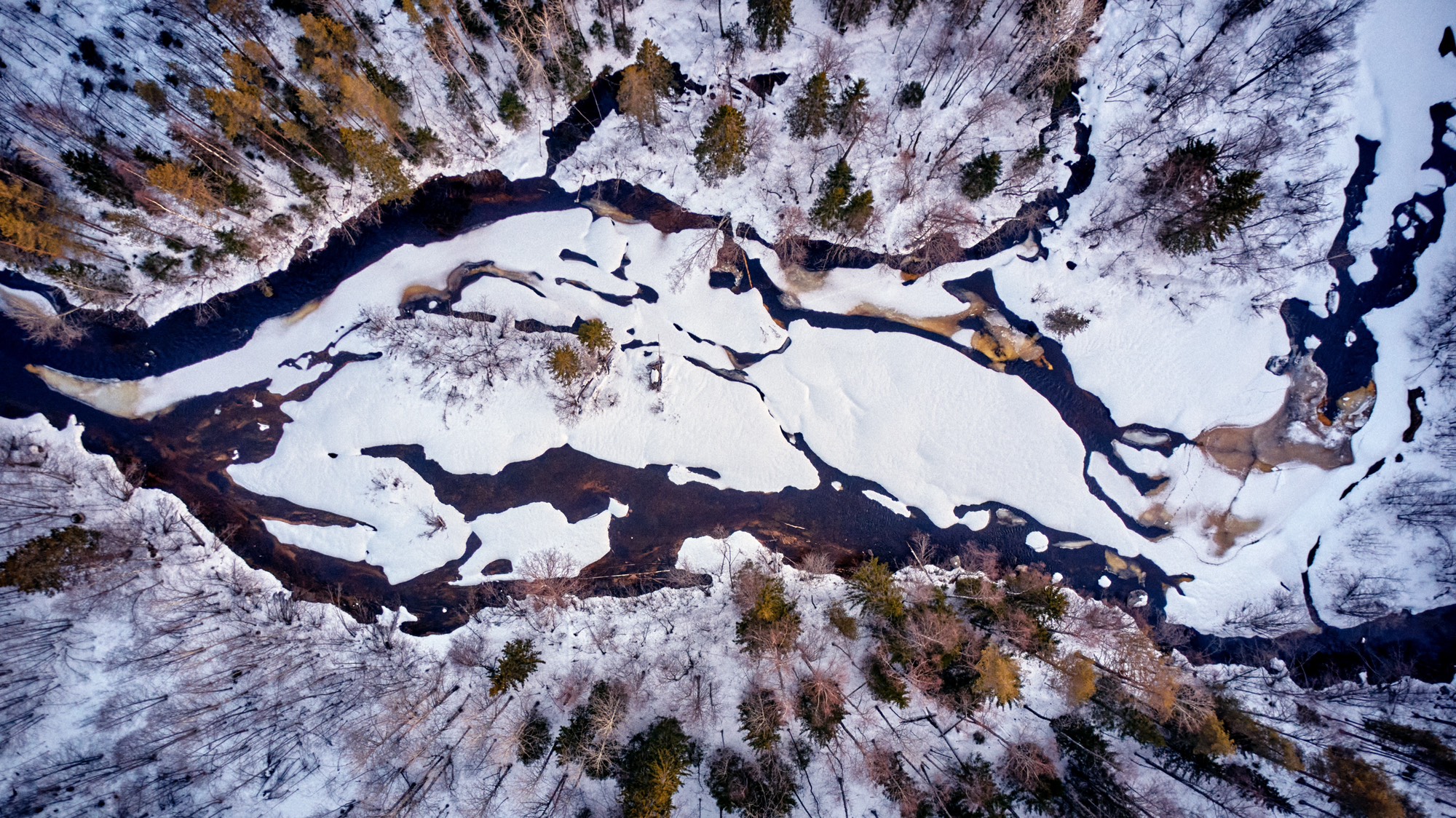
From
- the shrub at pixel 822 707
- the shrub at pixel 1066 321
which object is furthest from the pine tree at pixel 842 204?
the shrub at pixel 1066 321

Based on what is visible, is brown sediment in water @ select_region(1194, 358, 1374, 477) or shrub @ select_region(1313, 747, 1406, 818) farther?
brown sediment in water @ select_region(1194, 358, 1374, 477)

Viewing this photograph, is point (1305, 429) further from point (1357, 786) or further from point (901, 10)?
point (901, 10)

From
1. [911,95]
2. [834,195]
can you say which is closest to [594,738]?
[834,195]

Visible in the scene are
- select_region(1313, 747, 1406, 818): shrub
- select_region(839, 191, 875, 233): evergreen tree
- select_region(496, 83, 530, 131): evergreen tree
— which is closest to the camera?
select_region(839, 191, 875, 233): evergreen tree

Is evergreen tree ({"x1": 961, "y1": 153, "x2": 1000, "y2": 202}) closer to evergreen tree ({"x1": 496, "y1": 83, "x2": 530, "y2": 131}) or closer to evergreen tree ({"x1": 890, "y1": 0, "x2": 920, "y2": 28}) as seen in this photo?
evergreen tree ({"x1": 890, "y1": 0, "x2": 920, "y2": 28})

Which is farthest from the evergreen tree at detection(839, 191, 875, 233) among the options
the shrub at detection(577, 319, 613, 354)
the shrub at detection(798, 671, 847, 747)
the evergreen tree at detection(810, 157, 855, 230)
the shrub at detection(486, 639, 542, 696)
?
the shrub at detection(486, 639, 542, 696)

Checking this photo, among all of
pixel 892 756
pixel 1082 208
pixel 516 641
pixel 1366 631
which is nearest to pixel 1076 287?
pixel 1082 208
